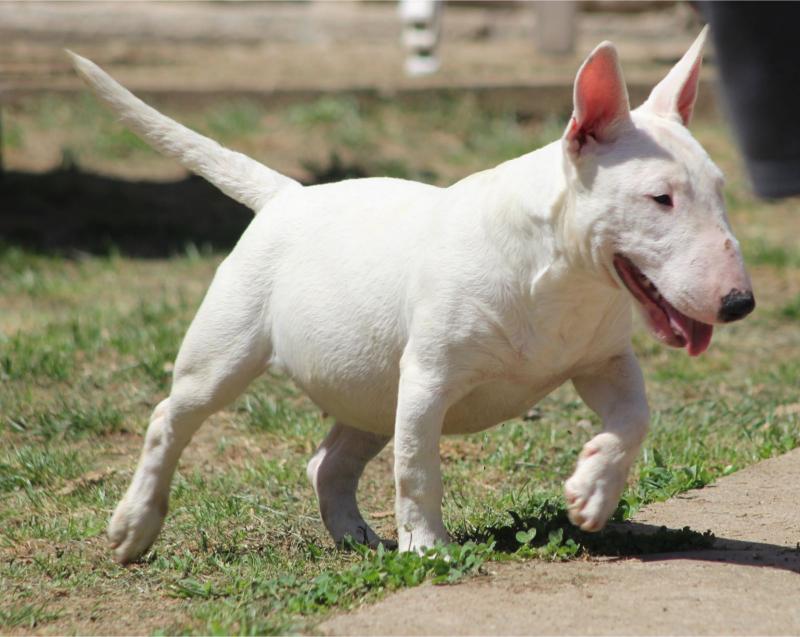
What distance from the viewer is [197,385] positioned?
14.4ft

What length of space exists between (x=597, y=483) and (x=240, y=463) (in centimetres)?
214

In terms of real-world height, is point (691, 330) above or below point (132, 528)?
above

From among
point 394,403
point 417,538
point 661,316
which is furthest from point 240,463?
point 661,316

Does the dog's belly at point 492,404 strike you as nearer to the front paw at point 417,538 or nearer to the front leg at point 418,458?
the front leg at point 418,458

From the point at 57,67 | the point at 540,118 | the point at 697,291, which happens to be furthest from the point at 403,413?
the point at 57,67

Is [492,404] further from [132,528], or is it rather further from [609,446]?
[132,528]

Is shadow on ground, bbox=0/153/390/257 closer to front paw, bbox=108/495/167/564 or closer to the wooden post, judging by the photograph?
front paw, bbox=108/495/167/564

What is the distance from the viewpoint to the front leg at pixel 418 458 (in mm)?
3789

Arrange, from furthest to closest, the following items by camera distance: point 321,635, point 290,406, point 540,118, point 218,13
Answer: point 218,13 → point 540,118 → point 290,406 → point 321,635

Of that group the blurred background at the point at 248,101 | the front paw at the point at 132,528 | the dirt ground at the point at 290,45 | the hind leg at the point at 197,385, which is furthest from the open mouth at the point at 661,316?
the dirt ground at the point at 290,45

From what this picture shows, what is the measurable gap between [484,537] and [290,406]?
2046mm

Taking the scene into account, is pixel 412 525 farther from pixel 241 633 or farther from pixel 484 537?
pixel 241 633

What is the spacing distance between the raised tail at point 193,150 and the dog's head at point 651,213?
1.36m

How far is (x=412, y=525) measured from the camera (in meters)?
3.88
